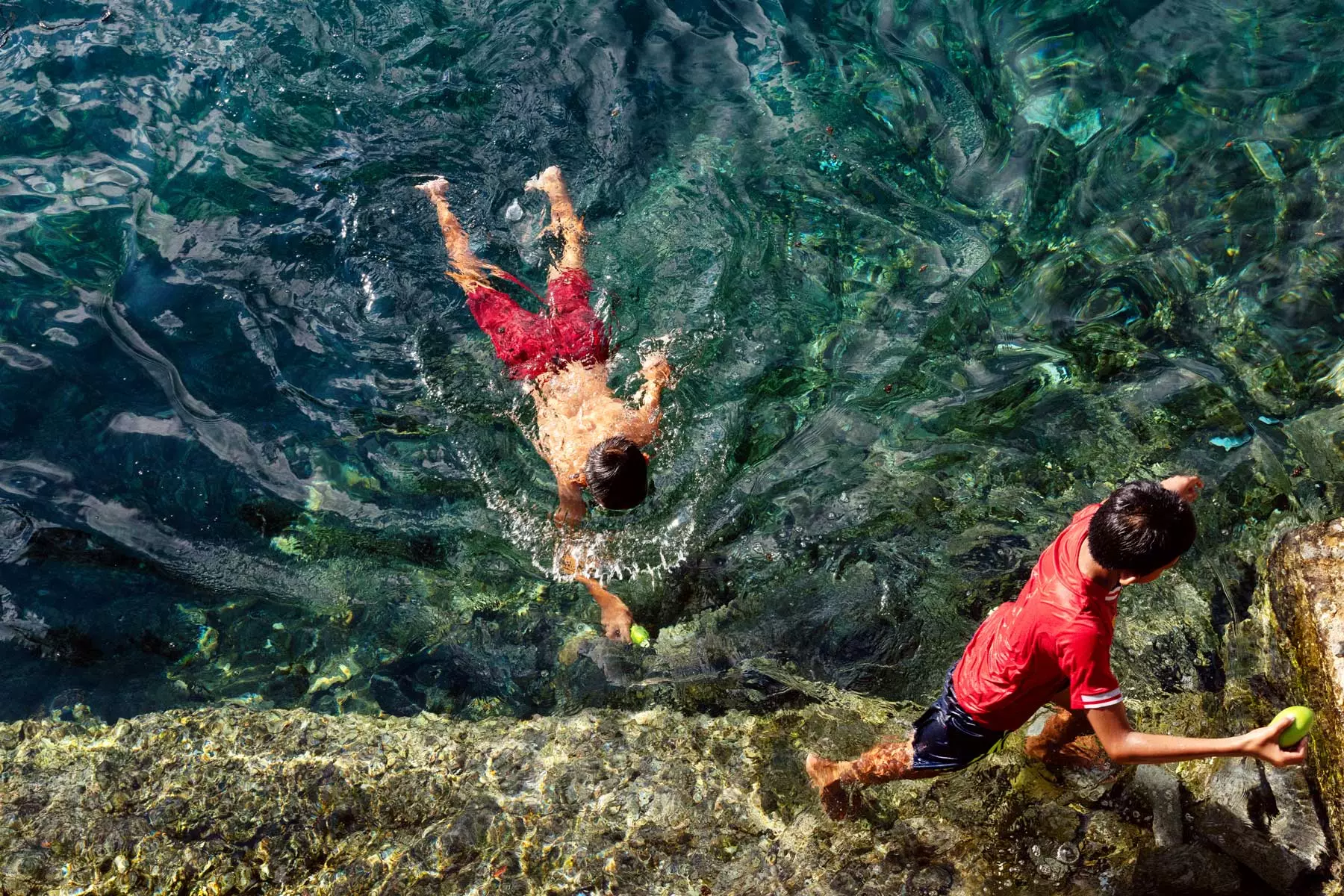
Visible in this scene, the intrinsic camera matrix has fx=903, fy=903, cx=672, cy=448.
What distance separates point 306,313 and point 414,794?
10.3 feet

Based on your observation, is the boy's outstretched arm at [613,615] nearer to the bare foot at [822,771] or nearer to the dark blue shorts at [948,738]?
the bare foot at [822,771]

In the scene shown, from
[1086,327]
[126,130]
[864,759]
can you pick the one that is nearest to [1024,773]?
[864,759]

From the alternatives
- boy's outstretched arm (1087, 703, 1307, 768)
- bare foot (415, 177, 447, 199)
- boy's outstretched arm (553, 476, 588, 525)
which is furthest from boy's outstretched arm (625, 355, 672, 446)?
boy's outstretched arm (1087, 703, 1307, 768)

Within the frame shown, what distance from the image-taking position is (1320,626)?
3512mm

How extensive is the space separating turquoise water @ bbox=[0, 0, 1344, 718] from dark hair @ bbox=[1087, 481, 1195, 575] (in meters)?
1.64

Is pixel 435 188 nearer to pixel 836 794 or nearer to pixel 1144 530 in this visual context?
pixel 836 794

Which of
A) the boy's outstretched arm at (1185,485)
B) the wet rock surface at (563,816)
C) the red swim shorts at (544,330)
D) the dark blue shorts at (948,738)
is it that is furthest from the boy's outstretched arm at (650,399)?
the boy's outstretched arm at (1185,485)

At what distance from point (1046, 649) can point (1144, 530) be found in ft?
1.89

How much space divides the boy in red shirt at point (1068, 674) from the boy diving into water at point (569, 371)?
163 centimetres

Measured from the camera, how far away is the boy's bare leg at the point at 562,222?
5945 millimetres

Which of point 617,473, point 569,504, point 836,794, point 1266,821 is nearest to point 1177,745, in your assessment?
point 1266,821

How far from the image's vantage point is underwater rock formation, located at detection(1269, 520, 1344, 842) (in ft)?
10.8

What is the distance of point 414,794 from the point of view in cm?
404

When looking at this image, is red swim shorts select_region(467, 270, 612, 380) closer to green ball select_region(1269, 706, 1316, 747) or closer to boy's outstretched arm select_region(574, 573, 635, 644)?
boy's outstretched arm select_region(574, 573, 635, 644)
